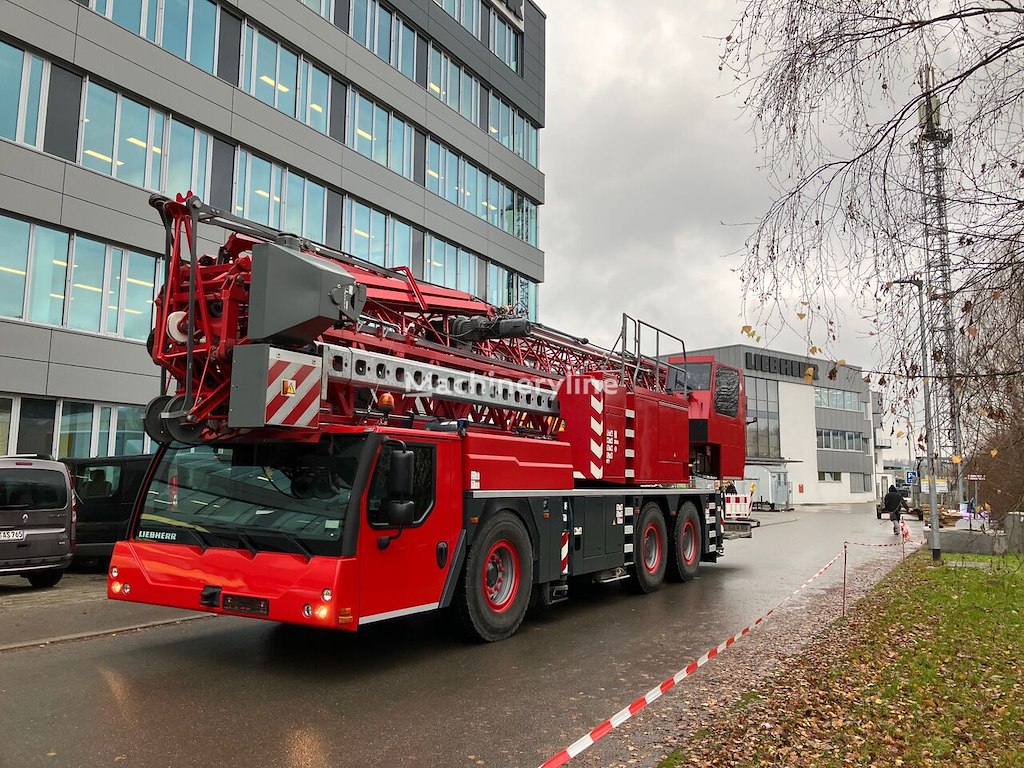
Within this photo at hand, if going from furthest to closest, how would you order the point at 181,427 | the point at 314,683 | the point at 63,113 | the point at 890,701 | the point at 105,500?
the point at 63,113 < the point at 105,500 < the point at 181,427 < the point at 314,683 < the point at 890,701

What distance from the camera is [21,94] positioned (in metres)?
15.6

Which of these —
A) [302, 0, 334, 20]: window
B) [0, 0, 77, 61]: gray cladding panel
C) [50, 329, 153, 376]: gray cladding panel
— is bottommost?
[50, 329, 153, 376]: gray cladding panel

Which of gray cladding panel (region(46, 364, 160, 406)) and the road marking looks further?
gray cladding panel (region(46, 364, 160, 406))

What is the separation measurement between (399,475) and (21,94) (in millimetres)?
14045

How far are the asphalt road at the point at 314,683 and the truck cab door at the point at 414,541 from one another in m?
0.64

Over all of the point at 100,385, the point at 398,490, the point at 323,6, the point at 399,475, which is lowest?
the point at 398,490

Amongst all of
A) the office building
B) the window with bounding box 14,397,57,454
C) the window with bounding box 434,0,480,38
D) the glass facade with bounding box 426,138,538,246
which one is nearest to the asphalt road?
the office building

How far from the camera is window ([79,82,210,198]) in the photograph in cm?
1680

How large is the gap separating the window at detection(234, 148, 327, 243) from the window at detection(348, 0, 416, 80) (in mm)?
5204

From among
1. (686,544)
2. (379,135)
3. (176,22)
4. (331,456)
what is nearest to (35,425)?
(176,22)

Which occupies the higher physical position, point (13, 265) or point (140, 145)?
point (140, 145)

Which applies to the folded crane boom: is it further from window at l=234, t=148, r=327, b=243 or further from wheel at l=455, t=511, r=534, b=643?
window at l=234, t=148, r=327, b=243

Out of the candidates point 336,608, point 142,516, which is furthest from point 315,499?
point 142,516

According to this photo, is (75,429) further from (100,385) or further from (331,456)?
(331,456)
